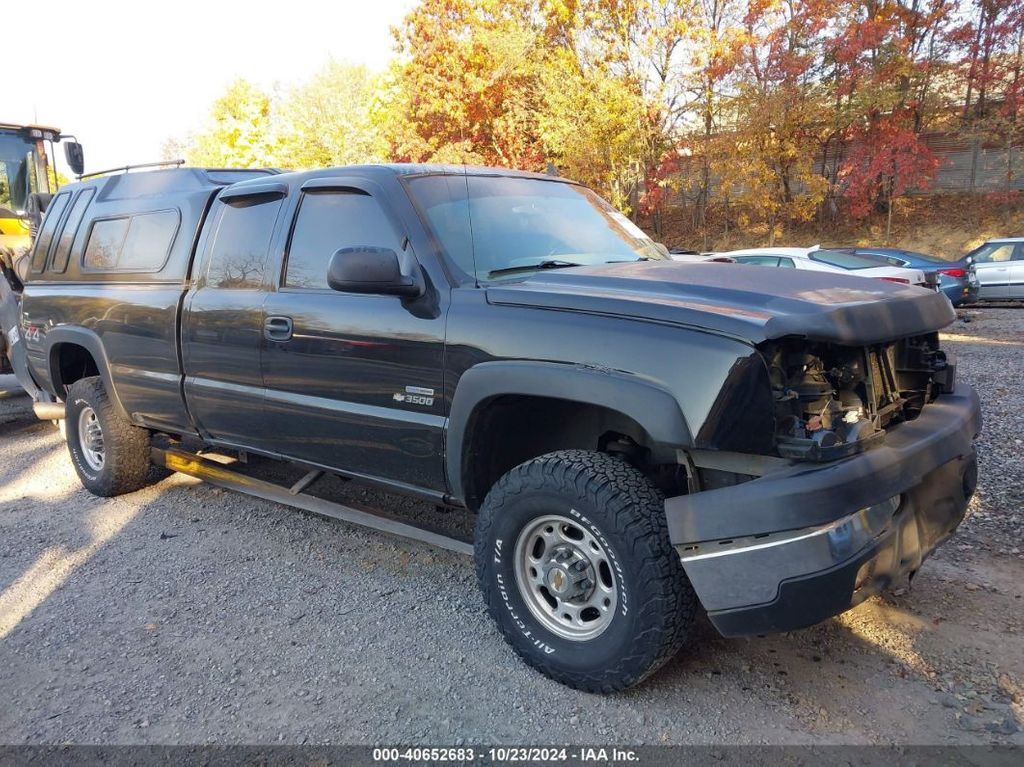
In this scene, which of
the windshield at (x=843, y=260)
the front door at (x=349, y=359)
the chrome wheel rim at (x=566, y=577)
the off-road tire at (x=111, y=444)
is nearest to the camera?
the chrome wheel rim at (x=566, y=577)

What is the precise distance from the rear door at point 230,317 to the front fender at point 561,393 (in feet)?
4.42

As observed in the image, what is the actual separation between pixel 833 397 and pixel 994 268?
50.7ft

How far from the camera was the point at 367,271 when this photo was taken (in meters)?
3.10

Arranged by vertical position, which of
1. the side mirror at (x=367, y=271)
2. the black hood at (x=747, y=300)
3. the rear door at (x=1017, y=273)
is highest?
the side mirror at (x=367, y=271)

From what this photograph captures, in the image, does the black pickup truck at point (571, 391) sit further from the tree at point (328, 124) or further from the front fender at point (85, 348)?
the tree at point (328, 124)

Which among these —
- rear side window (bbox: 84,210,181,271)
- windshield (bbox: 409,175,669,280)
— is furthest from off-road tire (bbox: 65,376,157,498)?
windshield (bbox: 409,175,669,280)

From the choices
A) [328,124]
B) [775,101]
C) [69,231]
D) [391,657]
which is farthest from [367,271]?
[328,124]

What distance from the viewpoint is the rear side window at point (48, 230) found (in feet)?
18.4

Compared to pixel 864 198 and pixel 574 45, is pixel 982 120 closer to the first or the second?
pixel 864 198

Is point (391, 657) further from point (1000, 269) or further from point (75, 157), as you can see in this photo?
point (1000, 269)

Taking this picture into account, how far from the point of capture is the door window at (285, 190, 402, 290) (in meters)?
3.58

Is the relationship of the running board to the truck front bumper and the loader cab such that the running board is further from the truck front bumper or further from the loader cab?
the loader cab

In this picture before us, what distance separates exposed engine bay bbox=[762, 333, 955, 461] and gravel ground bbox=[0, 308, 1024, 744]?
97 cm

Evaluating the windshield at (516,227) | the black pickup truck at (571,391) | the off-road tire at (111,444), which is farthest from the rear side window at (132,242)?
the windshield at (516,227)
